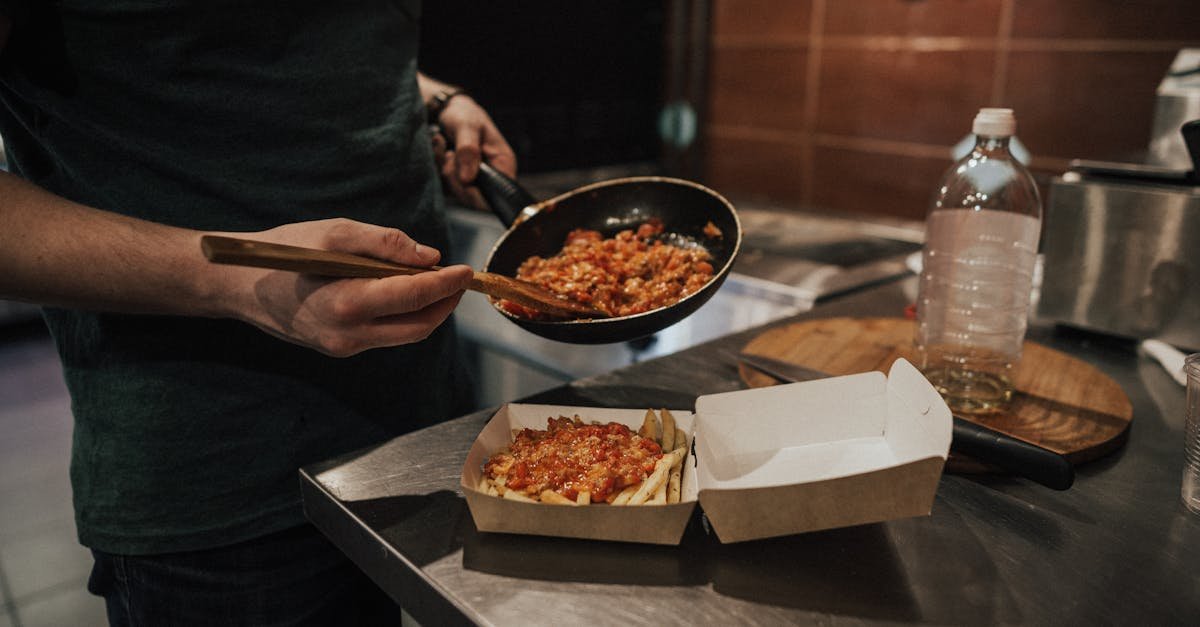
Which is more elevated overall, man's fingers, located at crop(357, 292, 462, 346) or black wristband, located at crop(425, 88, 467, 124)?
black wristband, located at crop(425, 88, 467, 124)

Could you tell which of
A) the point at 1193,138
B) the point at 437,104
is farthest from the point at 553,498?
the point at 1193,138

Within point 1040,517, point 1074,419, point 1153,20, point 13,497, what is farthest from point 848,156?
point 13,497

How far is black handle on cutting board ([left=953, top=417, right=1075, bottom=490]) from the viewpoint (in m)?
0.84

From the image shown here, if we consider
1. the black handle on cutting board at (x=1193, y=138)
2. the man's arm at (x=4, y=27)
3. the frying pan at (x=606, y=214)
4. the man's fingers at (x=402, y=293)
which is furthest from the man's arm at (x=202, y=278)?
the black handle on cutting board at (x=1193, y=138)

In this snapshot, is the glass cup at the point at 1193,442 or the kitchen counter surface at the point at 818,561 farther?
the glass cup at the point at 1193,442

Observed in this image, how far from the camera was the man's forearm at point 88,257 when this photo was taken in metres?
0.82

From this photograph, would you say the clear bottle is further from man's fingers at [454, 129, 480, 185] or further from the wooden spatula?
man's fingers at [454, 129, 480, 185]

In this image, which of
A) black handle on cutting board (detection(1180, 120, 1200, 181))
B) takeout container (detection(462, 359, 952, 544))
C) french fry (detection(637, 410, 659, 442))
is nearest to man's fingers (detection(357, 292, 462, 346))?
takeout container (detection(462, 359, 952, 544))

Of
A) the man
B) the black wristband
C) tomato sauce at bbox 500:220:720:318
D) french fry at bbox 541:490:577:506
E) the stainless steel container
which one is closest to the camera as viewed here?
french fry at bbox 541:490:577:506

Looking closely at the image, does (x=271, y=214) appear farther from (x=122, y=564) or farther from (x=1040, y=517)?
(x=1040, y=517)

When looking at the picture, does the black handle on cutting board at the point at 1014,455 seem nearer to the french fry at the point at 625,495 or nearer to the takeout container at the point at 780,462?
the takeout container at the point at 780,462

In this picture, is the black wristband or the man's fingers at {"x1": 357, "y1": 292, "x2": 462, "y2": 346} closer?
the man's fingers at {"x1": 357, "y1": 292, "x2": 462, "y2": 346}

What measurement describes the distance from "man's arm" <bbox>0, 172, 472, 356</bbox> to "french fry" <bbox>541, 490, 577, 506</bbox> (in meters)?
0.21

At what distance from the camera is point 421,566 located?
0.76 meters
